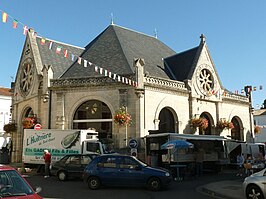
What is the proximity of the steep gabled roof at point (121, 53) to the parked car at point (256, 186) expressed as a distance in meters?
15.1

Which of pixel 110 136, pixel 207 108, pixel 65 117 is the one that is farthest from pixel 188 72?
pixel 65 117

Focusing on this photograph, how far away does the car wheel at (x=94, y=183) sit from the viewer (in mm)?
13414

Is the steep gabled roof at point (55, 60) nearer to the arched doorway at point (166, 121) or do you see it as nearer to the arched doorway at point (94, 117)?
the arched doorway at point (94, 117)

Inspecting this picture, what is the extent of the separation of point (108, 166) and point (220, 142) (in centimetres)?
1264

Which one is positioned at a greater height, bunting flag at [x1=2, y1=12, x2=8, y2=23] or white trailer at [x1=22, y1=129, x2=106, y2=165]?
bunting flag at [x1=2, y1=12, x2=8, y2=23]

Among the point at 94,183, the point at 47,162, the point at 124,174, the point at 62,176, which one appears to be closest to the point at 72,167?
the point at 62,176

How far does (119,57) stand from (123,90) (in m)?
4.14

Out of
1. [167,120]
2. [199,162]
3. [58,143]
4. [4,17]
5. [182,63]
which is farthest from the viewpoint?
[182,63]

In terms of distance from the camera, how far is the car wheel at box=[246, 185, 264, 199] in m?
10.2

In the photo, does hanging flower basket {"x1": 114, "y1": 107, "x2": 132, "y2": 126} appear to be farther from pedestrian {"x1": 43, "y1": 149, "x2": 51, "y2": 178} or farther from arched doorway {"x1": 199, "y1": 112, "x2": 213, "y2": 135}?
arched doorway {"x1": 199, "y1": 112, "x2": 213, "y2": 135}

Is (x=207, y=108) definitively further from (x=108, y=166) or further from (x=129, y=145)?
(x=108, y=166)

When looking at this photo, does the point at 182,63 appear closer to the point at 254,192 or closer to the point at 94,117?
the point at 94,117

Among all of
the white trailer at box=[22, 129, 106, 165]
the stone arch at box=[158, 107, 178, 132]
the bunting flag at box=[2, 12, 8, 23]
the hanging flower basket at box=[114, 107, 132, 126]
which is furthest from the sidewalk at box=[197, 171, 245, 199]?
the bunting flag at box=[2, 12, 8, 23]

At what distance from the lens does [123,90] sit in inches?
907
